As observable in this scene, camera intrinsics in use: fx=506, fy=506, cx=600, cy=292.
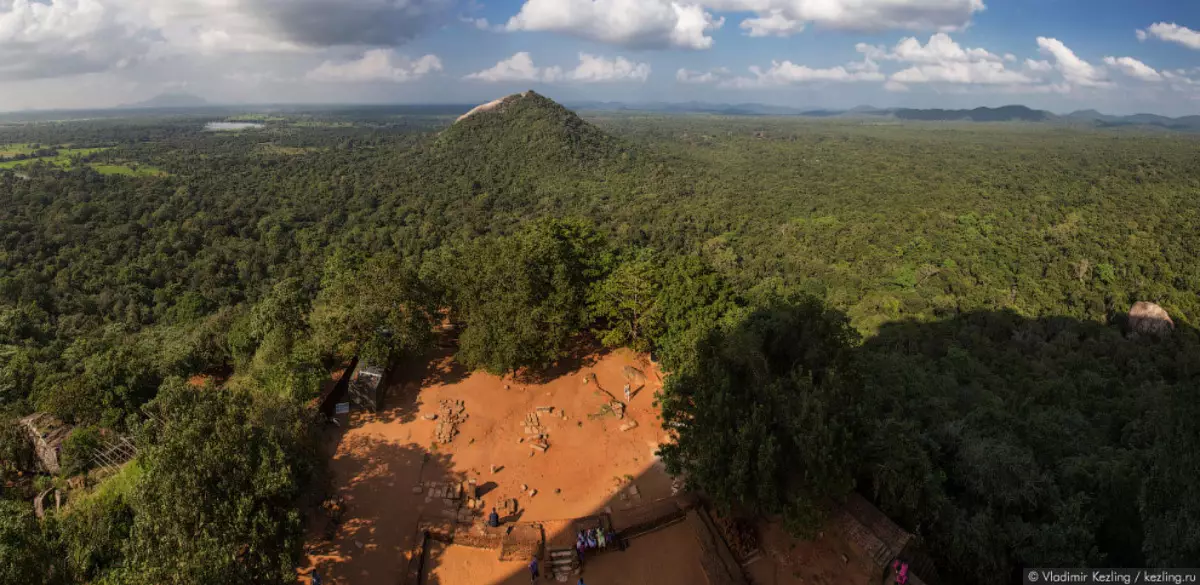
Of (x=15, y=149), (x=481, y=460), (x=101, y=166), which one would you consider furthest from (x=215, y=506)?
(x=15, y=149)

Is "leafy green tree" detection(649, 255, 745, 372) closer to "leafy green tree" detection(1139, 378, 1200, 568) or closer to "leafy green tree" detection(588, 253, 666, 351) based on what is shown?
"leafy green tree" detection(588, 253, 666, 351)

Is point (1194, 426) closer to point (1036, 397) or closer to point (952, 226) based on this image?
point (1036, 397)

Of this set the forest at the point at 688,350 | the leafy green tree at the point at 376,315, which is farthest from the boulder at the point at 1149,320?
the leafy green tree at the point at 376,315

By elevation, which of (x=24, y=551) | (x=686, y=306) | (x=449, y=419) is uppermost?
(x=686, y=306)

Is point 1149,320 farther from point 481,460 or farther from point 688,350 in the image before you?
point 481,460

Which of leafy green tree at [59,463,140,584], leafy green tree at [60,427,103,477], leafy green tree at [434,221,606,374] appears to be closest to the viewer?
leafy green tree at [59,463,140,584]

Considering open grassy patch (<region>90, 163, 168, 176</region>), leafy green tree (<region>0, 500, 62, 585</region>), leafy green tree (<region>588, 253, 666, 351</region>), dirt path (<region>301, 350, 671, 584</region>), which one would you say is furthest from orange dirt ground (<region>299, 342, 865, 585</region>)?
open grassy patch (<region>90, 163, 168, 176</region>)

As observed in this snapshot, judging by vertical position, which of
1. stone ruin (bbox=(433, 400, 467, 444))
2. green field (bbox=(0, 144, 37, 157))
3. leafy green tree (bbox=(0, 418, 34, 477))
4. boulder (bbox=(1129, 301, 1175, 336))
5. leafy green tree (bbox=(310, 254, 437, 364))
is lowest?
boulder (bbox=(1129, 301, 1175, 336))
